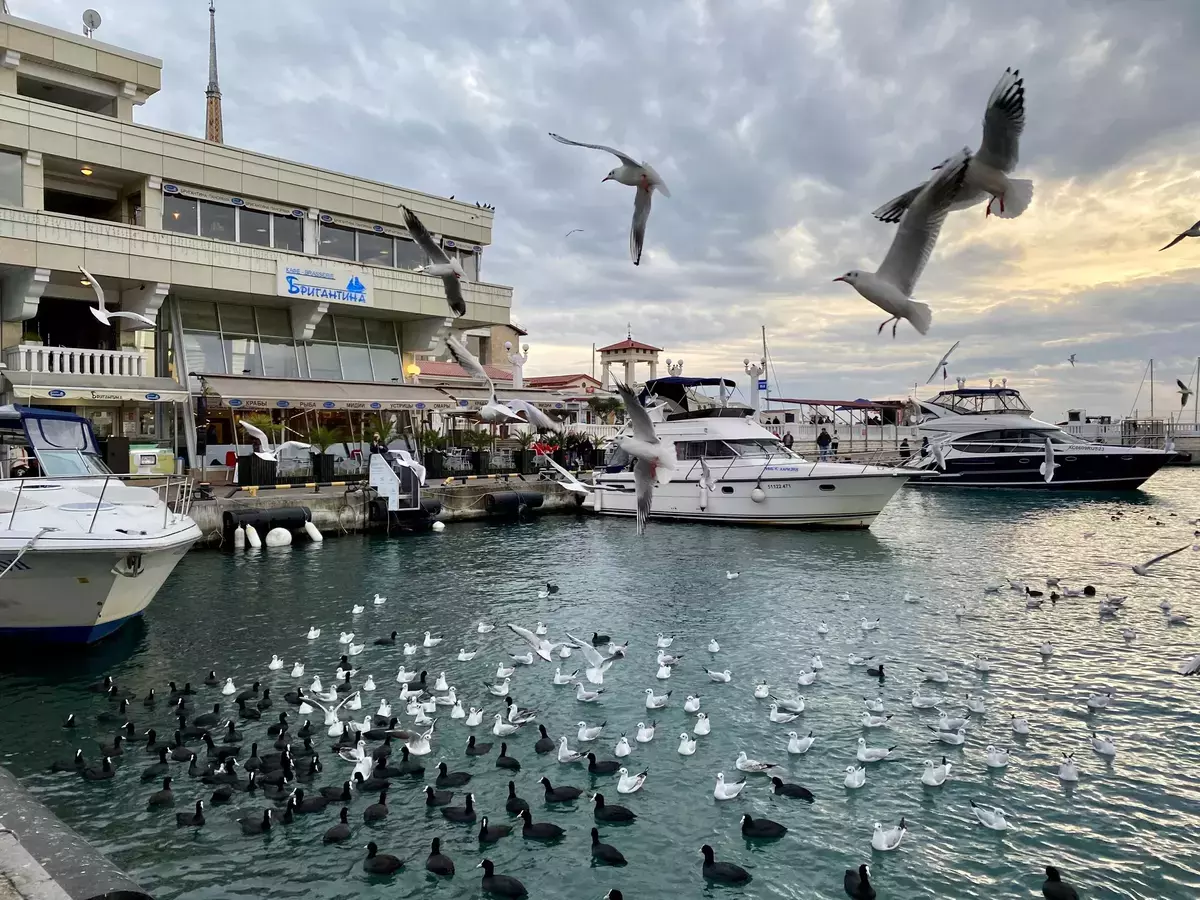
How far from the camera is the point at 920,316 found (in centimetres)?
604

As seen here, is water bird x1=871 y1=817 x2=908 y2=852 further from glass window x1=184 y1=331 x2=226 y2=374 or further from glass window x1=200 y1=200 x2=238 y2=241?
glass window x1=200 y1=200 x2=238 y2=241

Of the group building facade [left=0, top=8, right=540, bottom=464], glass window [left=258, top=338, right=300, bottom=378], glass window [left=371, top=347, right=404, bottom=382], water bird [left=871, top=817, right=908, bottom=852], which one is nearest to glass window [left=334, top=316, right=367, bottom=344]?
building facade [left=0, top=8, right=540, bottom=464]

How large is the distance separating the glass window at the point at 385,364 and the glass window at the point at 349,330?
686mm

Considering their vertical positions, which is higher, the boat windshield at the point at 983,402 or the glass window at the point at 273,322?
the glass window at the point at 273,322

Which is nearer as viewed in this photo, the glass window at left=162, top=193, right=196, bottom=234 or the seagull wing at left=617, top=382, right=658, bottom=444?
the seagull wing at left=617, top=382, right=658, bottom=444

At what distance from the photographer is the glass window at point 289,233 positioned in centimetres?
2794

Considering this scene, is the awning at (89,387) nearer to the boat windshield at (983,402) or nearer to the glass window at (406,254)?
the glass window at (406,254)

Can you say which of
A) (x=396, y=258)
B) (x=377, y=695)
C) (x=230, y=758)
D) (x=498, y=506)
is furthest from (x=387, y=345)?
(x=230, y=758)

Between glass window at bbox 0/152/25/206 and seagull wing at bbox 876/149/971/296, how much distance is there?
25.0m

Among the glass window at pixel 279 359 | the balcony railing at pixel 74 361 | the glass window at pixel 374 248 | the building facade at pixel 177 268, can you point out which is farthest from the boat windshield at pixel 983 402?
the balcony railing at pixel 74 361

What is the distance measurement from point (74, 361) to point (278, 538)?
803 cm

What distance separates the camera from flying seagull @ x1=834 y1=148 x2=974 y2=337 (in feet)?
19.5

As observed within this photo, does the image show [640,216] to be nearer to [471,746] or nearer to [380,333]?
[471,746]

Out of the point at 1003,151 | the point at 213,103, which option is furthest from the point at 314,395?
the point at 213,103
